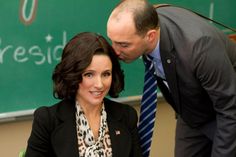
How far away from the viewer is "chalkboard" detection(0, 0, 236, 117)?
1.68m

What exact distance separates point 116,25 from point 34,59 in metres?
0.56

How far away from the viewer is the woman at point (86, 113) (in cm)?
132

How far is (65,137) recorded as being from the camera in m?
1.38

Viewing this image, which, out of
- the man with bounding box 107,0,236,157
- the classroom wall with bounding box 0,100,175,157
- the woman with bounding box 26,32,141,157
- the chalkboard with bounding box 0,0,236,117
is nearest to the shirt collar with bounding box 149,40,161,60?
the man with bounding box 107,0,236,157

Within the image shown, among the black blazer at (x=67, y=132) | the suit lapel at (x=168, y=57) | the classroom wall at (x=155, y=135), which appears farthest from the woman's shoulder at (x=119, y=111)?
the classroom wall at (x=155, y=135)

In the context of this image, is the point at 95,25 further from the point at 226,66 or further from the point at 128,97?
the point at 226,66

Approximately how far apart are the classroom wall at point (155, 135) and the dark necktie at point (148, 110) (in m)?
0.47

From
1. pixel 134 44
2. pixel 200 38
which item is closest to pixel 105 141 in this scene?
pixel 134 44

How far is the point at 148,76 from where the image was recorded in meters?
1.71

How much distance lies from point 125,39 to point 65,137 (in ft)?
1.38

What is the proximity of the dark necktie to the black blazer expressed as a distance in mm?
119

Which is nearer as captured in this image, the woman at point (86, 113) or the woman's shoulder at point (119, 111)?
the woman at point (86, 113)

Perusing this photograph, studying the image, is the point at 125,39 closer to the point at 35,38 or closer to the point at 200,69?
the point at 200,69

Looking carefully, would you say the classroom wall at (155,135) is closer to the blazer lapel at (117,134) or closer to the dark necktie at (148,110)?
the dark necktie at (148,110)
